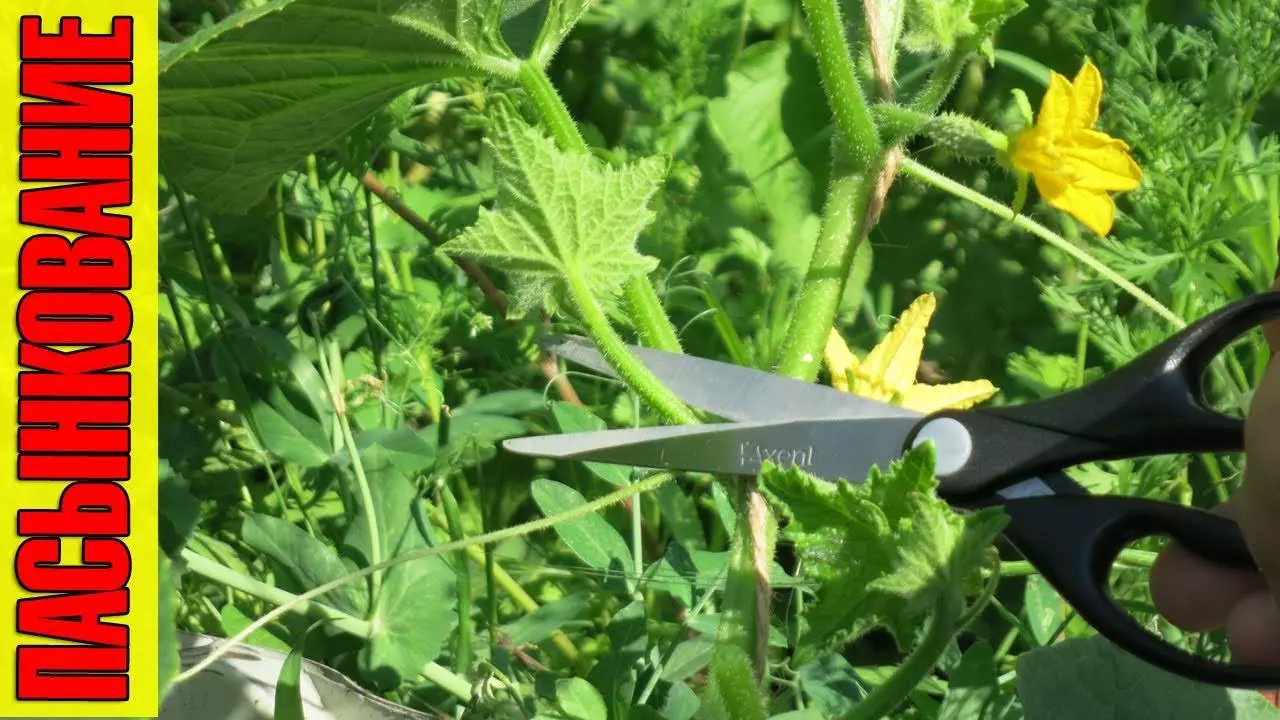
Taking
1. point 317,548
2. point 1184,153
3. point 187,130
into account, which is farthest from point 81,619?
point 1184,153

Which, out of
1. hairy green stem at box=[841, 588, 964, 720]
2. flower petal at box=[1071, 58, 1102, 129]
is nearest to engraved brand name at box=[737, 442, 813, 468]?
hairy green stem at box=[841, 588, 964, 720]

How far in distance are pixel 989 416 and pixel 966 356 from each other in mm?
978

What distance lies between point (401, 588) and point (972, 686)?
2.15 feet

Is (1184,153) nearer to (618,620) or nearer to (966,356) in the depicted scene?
(966,356)

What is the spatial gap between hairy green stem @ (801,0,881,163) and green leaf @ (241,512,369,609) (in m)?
0.77

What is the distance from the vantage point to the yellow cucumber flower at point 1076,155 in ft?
4.46

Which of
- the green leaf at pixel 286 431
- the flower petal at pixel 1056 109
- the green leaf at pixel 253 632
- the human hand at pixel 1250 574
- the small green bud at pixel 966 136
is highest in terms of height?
the flower petal at pixel 1056 109

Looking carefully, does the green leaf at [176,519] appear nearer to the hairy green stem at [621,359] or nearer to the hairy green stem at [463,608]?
the hairy green stem at [463,608]

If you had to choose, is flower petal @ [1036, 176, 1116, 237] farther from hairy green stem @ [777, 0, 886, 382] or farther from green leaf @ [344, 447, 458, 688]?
green leaf @ [344, 447, 458, 688]

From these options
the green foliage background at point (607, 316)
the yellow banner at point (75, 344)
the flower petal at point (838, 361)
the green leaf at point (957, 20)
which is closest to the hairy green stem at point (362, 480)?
the green foliage background at point (607, 316)

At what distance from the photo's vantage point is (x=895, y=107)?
1.42 m

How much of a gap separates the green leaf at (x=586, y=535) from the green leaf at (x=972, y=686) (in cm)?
38

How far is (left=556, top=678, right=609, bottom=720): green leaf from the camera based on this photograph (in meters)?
1.27

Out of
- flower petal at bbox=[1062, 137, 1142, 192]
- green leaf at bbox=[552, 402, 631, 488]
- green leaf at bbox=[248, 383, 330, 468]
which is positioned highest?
flower petal at bbox=[1062, 137, 1142, 192]
